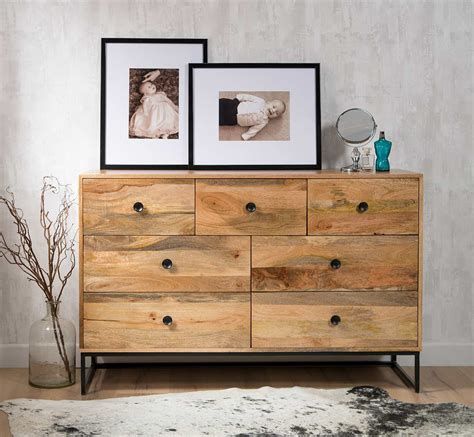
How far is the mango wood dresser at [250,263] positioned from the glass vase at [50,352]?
0.74 feet

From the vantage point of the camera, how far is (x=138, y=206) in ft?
10.9

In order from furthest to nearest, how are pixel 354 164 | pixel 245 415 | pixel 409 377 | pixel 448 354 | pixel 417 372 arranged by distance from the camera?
1. pixel 448 354
2. pixel 409 377
3. pixel 354 164
4. pixel 417 372
5. pixel 245 415

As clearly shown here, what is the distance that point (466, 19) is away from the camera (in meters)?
3.80

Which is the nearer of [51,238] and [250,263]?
[250,263]

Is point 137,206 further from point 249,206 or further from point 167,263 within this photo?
point 249,206

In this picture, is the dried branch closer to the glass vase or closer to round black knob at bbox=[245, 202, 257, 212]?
the glass vase

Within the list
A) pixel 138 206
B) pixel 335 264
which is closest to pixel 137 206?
pixel 138 206

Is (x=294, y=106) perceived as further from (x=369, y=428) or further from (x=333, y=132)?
(x=369, y=428)

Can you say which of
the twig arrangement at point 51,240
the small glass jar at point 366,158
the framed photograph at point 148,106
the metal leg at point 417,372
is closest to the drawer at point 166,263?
the twig arrangement at point 51,240

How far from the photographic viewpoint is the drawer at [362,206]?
3348 mm

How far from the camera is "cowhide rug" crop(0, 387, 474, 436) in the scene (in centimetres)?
295

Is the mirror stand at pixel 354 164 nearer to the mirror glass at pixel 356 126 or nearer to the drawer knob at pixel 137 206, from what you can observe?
the mirror glass at pixel 356 126

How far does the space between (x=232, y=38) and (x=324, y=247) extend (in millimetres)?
1096

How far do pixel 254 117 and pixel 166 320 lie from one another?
100cm
